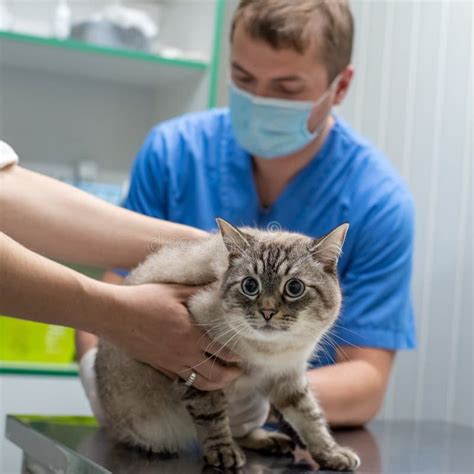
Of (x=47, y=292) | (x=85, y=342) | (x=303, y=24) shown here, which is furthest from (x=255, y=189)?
(x=47, y=292)

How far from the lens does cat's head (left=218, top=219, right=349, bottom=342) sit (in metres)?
1.18

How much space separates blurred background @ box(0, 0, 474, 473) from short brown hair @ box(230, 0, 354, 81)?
37cm

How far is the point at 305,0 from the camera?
1.78m

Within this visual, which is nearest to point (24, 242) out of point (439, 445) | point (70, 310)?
point (70, 310)

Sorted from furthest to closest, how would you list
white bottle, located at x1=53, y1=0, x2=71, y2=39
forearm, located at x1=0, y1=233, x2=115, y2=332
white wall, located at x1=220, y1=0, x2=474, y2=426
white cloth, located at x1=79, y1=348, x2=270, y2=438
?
white bottle, located at x1=53, y1=0, x2=71, y2=39, white wall, located at x1=220, y1=0, x2=474, y2=426, white cloth, located at x1=79, y1=348, x2=270, y2=438, forearm, located at x1=0, y1=233, x2=115, y2=332

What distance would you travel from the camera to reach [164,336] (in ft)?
3.93

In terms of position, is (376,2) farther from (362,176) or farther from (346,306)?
(346,306)

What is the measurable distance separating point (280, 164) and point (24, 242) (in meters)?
0.71

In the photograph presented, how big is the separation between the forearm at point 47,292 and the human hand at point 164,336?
22 mm

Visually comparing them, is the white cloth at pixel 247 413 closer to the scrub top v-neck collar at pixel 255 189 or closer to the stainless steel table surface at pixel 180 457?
the stainless steel table surface at pixel 180 457

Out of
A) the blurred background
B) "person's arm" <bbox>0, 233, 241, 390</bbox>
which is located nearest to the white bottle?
the blurred background

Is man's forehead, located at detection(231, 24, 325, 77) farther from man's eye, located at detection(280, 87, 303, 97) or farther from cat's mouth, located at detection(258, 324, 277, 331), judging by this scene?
cat's mouth, located at detection(258, 324, 277, 331)

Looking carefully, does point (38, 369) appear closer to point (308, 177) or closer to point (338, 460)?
point (308, 177)

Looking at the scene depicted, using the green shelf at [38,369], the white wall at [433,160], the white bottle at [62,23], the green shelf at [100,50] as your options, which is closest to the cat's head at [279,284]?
the white wall at [433,160]
